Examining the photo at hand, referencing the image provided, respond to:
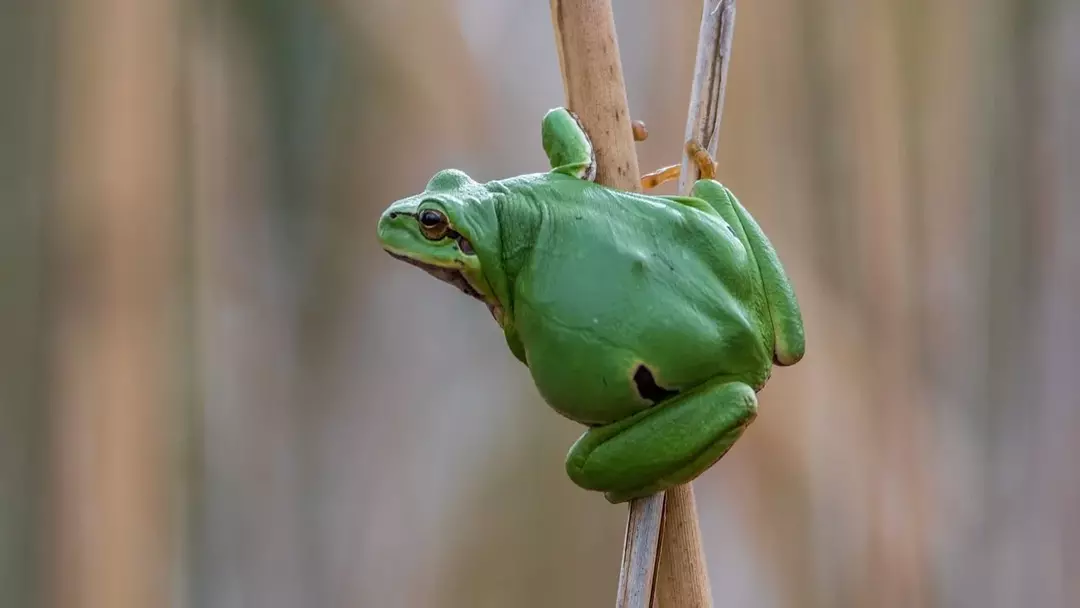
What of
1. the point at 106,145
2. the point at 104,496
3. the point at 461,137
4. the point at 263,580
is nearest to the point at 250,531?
the point at 263,580

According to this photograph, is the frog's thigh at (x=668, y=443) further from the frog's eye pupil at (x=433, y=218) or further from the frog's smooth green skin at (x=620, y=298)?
the frog's eye pupil at (x=433, y=218)

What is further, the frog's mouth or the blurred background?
the blurred background

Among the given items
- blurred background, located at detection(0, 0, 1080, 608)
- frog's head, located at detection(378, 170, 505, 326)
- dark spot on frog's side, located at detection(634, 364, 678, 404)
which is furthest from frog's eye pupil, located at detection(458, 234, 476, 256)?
blurred background, located at detection(0, 0, 1080, 608)

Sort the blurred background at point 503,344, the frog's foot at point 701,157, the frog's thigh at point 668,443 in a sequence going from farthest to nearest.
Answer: the blurred background at point 503,344
the frog's foot at point 701,157
the frog's thigh at point 668,443

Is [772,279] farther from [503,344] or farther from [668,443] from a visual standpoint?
[503,344]

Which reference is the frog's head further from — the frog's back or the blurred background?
the blurred background

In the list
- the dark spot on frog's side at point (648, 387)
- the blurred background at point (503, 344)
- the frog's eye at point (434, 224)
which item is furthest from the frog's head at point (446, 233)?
the blurred background at point (503, 344)

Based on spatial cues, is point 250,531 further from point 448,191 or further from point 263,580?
point 448,191
